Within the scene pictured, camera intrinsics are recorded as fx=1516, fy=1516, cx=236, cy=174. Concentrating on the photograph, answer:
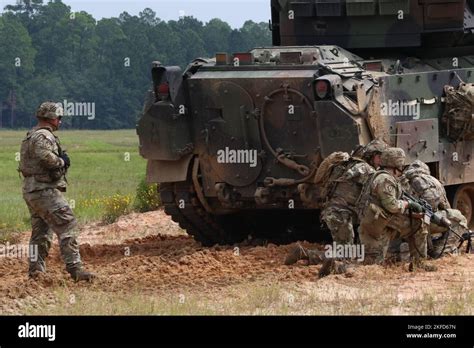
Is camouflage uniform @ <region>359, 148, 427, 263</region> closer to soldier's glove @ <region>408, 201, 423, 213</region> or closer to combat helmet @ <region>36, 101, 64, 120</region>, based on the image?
soldier's glove @ <region>408, 201, 423, 213</region>

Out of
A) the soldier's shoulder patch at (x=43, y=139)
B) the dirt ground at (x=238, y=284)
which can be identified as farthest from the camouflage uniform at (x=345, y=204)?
the soldier's shoulder patch at (x=43, y=139)

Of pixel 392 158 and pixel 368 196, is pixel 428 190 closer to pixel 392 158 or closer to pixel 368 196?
pixel 392 158

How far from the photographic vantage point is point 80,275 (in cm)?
1455

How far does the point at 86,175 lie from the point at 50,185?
21.5m

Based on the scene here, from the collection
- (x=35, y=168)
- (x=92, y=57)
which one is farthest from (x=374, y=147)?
(x=92, y=57)

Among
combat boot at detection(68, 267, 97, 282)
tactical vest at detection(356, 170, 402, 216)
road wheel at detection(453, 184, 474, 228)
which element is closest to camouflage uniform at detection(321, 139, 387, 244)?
tactical vest at detection(356, 170, 402, 216)

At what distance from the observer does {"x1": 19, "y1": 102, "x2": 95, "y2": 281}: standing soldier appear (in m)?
14.5

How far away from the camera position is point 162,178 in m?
17.2

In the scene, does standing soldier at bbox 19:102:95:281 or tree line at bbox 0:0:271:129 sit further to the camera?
tree line at bbox 0:0:271:129

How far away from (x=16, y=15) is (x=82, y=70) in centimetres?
1374

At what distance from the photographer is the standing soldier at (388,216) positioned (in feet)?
46.9

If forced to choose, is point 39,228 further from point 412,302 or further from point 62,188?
point 412,302

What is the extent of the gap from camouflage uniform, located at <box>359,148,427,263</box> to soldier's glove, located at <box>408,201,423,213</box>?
3.2 inches
